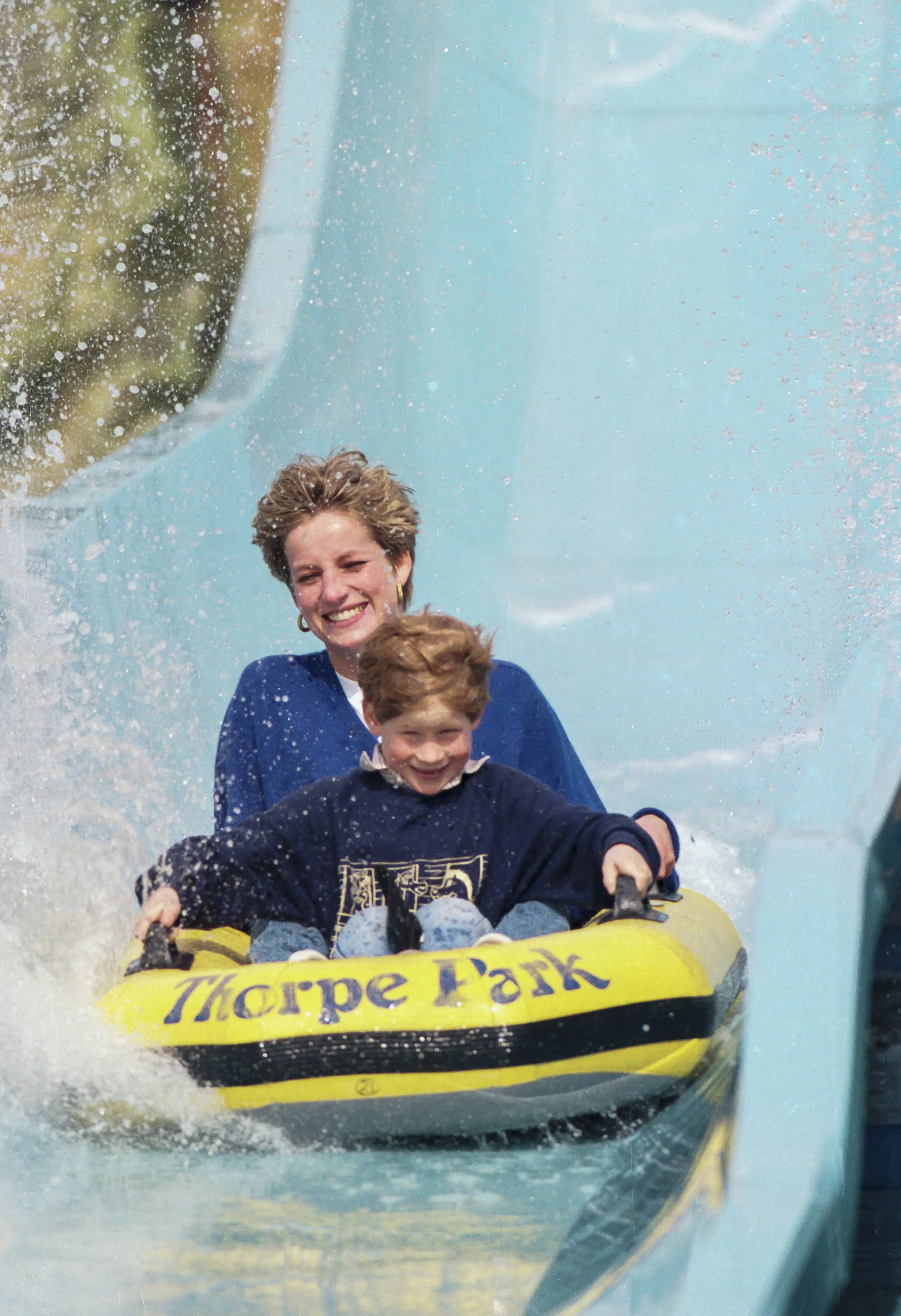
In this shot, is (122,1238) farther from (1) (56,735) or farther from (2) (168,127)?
(2) (168,127)

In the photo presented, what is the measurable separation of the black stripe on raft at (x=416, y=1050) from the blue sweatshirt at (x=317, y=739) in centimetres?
62

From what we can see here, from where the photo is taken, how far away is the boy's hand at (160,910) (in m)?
1.95

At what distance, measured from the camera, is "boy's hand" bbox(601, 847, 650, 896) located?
193cm

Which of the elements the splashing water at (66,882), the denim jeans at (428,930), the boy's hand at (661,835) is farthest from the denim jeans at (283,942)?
the boy's hand at (661,835)

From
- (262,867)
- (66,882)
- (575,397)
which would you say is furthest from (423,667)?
(575,397)

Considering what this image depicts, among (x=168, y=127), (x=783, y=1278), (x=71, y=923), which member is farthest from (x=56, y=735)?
(x=168, y=127)

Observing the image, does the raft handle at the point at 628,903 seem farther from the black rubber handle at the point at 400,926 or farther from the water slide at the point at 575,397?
the water slide at the point at 575,397

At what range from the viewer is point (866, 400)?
398 centimetres

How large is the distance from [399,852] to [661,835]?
0.39m

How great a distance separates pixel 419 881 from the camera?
1921mm

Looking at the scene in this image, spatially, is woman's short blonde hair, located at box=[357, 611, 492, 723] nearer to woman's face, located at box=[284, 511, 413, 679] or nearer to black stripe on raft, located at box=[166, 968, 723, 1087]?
woman's face, located at box=[284, 511, 413, 679]

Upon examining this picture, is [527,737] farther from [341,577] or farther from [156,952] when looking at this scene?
[156,952]

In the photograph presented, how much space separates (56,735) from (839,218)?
7.90ft

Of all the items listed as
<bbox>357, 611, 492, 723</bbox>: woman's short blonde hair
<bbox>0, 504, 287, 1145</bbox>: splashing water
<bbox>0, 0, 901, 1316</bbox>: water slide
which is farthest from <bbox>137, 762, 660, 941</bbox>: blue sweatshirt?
<bbox>0, 0, 901, 1316</bbox>: water slide
